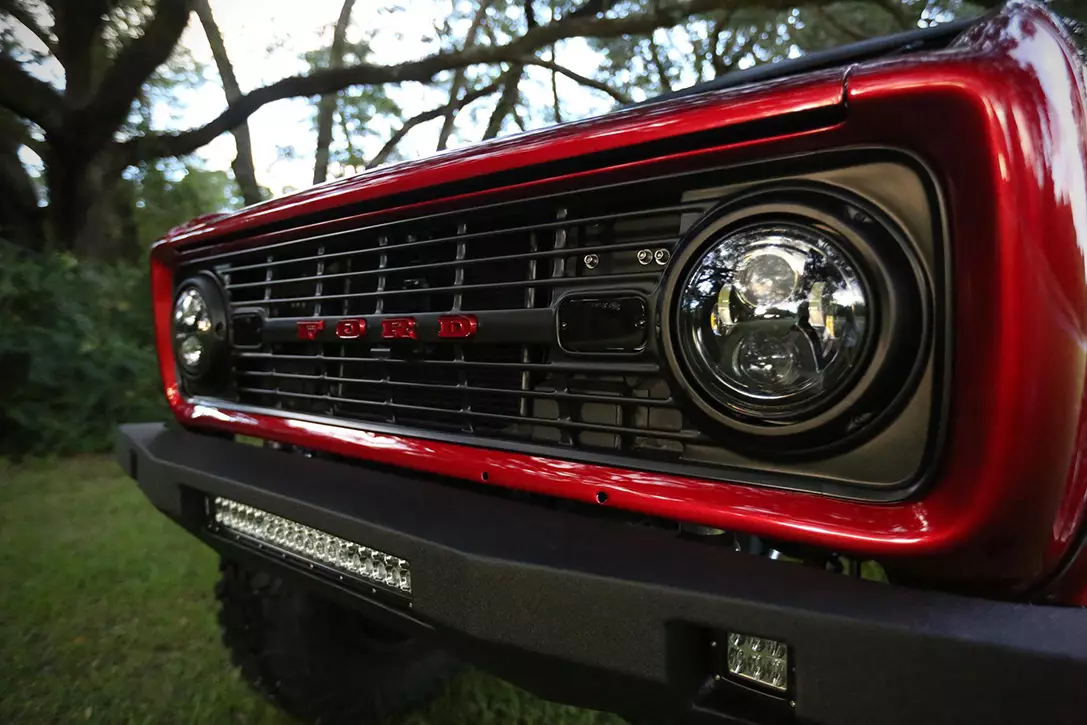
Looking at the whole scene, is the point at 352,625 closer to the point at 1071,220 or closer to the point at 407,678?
the point at 407,678

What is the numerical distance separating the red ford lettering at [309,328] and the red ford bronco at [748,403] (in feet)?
0.42

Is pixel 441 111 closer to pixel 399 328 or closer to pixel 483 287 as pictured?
pixel 399 328

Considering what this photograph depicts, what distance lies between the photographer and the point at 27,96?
7.89 m

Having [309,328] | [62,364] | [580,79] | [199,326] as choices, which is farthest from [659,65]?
[309,328]

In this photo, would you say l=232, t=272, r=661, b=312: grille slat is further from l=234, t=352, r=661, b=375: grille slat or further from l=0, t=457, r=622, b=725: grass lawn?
l=0, t=457, r=622, b=725: grass lawn

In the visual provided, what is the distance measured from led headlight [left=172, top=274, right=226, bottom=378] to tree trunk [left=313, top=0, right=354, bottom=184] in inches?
368

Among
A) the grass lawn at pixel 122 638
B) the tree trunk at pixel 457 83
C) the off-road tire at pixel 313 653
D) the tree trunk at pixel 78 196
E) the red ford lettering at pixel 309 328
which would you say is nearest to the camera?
the red ford lettering at pixel 309 328

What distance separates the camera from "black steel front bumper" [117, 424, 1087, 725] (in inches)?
30.8

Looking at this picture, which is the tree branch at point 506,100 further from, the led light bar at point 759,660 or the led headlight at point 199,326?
the led light bar at point 759,660

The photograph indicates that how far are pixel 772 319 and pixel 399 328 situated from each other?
30.5 inches

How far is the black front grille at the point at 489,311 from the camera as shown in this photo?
3.91ft

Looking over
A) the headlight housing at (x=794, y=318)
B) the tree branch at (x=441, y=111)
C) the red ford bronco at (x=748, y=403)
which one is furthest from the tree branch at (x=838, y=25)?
the headlight housing at (x=794, y=318)

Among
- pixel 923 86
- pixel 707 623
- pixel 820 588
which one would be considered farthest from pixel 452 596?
pixel 923 86

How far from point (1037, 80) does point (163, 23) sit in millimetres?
9368
